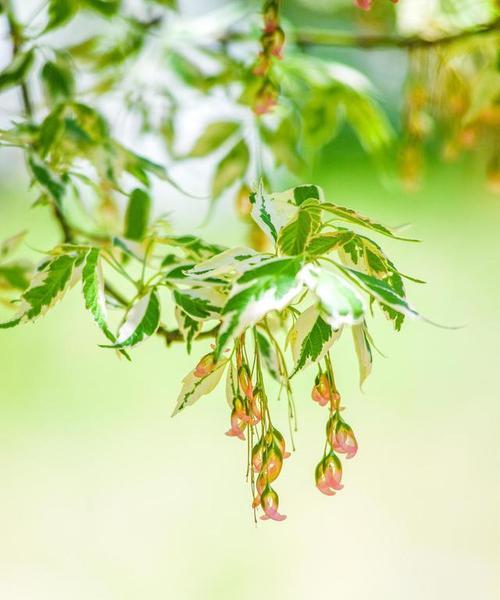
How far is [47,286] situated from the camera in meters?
0.73

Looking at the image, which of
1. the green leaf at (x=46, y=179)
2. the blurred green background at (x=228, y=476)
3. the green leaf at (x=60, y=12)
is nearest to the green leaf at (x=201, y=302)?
the green leaf at (x=46, y=179)

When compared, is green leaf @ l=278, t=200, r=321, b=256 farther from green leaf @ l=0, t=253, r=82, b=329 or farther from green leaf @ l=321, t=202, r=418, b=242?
green leaf @ l=0, t=253, r=82, b=329

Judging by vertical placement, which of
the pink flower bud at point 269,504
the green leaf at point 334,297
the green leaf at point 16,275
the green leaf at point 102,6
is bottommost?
the green leaf at point 16,275

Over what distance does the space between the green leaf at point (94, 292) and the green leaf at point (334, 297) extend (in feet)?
0.63

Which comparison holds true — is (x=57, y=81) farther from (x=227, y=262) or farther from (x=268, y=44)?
(x=227, y=262)

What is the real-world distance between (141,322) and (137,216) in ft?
0.93

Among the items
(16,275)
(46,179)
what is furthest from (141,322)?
(16,275)

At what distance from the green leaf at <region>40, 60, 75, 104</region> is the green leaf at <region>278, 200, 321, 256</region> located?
0.47 meters

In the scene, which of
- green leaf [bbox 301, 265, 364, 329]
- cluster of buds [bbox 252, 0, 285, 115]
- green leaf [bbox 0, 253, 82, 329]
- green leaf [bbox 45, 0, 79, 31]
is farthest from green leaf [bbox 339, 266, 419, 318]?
green leaf [bbox 45, 0, 79, 31]

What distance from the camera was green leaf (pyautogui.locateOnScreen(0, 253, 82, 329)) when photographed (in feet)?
2.35

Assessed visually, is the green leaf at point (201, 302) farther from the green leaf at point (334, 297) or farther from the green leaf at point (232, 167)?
the green leaf at point (232, 167)

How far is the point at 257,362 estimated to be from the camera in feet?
2.39

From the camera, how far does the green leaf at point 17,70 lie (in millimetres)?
962

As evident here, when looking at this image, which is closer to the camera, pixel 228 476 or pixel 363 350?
pixel 363 350
